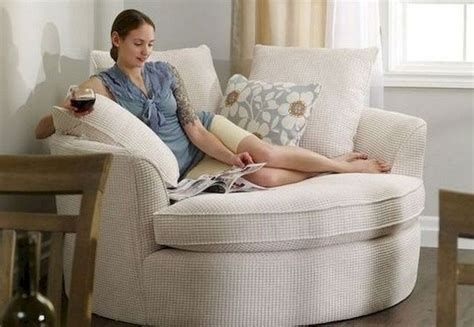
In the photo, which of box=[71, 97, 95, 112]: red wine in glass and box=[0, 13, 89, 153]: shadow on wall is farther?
box=[0, 13, 89, 153]: shadow on wall

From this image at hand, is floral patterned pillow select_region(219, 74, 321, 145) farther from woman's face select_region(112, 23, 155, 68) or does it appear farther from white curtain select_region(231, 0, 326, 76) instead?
white curtain select_region(231, 0, 326, 76)

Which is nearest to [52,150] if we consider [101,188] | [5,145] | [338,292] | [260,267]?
[5,145]

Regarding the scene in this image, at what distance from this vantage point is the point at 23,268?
4.65 ft

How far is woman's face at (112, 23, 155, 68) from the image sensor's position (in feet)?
14.3

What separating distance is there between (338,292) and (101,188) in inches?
82.9

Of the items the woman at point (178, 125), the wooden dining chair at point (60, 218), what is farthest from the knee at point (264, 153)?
the wooden dining chair at point (60, 218)

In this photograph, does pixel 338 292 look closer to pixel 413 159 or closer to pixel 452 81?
pixel 413 159

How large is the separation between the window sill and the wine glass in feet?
6.56

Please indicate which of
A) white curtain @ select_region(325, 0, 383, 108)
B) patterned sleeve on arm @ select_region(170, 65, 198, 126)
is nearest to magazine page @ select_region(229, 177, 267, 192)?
patterned sleeve on arm @ select_region(170, 65, 198, 126)

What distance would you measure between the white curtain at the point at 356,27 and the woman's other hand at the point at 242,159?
42.2 inches

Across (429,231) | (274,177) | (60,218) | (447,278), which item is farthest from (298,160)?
(447,278)

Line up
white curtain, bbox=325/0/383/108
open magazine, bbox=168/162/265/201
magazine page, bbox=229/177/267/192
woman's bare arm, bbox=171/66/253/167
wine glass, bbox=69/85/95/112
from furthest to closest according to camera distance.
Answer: white curtain, bbox=325/0/383/108 < woman's bare arm, bbox=171/66/253/167 < magazine page, bbox=229/177/267/192 < open magazine, bbox=168/162/265/201 < wine glass, bbox=69/85/95/112

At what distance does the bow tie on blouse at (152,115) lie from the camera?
14.2 ft

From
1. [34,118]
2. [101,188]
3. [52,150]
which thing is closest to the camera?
[101,188]
